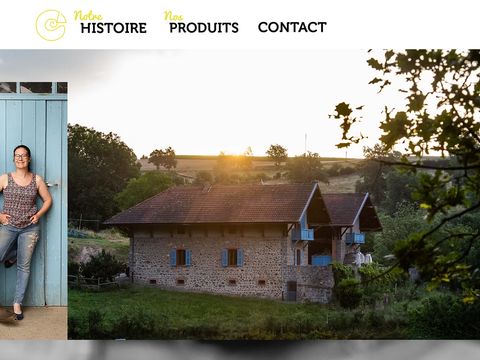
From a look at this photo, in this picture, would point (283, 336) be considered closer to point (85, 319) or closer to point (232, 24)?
point (85, 319)

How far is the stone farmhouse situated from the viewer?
26.4ft

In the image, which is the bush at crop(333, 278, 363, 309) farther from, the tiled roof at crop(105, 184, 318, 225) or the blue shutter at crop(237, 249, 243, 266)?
the blue shutter at crop(237, 249, 243, 266)

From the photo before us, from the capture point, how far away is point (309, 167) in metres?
8.13

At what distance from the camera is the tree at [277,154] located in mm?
8133

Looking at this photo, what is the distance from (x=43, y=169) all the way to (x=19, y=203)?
1.23 feet

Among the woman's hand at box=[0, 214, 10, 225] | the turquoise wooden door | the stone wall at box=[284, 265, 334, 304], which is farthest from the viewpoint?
the stone wall at box=[284, 265, 334, 304]

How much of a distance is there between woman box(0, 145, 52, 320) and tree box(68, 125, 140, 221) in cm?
36

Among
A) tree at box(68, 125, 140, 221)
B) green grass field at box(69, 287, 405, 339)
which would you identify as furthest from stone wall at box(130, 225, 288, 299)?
tree at box(68, 125, 140, 221)

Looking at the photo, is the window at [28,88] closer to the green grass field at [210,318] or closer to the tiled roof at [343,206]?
the green grass field at [210,318]

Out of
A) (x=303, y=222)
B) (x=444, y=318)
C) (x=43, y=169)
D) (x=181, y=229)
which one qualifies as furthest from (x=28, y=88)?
(x=444, y=318)

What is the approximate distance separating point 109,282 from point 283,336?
1.67 metres

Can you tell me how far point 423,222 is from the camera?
25.9ft

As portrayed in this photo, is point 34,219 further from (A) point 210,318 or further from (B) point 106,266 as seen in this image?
(A) point 210,318

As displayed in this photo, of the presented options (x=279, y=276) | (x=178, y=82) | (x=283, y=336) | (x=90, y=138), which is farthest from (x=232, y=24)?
(x=283, y=336)
